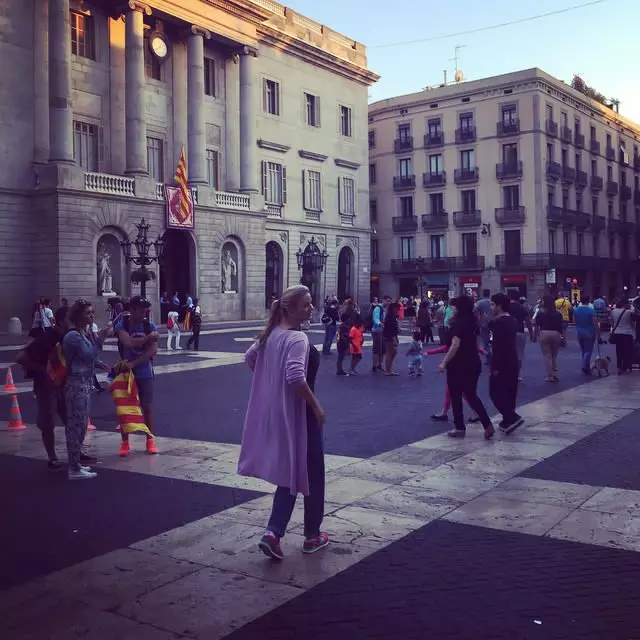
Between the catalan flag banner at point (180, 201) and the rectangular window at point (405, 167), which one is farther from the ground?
the rectangular window at point (405, 167)

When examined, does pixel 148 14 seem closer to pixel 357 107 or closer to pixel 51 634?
pixel 357 107

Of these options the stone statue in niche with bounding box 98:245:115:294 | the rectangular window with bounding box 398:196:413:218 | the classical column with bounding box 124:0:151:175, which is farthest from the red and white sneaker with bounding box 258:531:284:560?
the rectangular window with bounding box 398:196:413:218

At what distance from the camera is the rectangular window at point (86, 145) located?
32.5 m

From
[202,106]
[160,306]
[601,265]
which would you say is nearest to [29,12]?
[202,106]

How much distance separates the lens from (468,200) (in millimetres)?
55719

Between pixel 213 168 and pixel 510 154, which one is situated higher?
pixel 510 154

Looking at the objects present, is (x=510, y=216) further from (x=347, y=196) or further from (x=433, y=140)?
(x=347, y=196)

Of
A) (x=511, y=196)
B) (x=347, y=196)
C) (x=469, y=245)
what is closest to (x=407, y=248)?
(x=469, y=245)

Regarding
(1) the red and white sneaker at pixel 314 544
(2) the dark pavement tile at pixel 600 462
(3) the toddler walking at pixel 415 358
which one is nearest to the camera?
(1) the red and white sneaker at pixel 314 544

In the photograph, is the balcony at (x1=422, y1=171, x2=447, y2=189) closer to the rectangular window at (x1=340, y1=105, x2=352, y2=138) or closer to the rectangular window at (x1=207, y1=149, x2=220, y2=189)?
the rectangular window at (x1=340, y1=105, x2=352, y2=138)

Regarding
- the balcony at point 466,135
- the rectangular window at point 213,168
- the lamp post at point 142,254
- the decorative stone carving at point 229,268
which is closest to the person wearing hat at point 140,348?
the lamp post at point 142,254

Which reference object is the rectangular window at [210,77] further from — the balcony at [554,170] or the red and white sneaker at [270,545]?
the red and white sneaker at [270,545]

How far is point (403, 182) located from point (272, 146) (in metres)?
18.8

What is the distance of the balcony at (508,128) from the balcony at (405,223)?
8.66 meters
